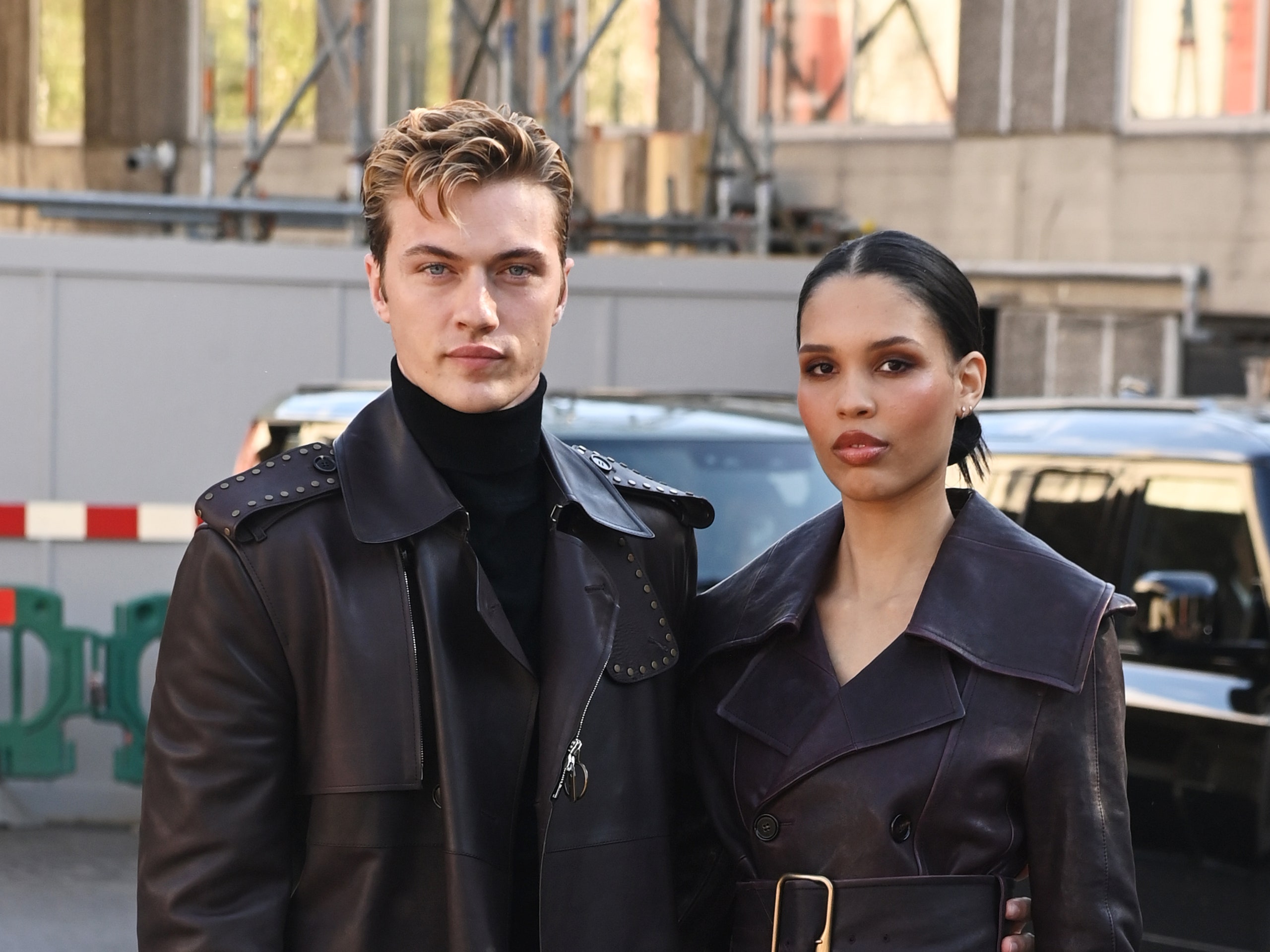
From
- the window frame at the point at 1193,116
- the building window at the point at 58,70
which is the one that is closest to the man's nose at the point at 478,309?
the window frame at the point at 1193,116

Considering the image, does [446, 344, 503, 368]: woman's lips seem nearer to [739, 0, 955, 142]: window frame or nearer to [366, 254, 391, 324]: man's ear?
[366, 254, 391, 324]: man's ear

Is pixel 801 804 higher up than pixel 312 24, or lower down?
lower down

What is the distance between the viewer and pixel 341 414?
18.6 ft

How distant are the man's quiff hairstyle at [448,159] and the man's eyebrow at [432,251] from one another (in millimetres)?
43

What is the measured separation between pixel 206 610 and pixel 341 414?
348 centimetres

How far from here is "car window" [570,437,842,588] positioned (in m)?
5.18

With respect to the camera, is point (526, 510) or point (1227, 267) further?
point (1227, 267)

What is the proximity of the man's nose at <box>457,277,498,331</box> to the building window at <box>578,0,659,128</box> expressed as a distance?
1483cm

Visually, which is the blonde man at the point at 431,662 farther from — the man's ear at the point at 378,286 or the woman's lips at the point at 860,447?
the woman's lips at the point at 860,447

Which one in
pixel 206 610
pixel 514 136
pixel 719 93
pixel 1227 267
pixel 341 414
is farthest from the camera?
pixel 1227 267

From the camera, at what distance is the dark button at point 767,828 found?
7.93ft

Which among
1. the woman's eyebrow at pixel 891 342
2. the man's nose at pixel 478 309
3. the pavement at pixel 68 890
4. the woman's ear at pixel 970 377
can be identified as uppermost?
the man's nose at pixel 478 309

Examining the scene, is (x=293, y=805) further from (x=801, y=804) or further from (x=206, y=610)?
(x=801, y=804)

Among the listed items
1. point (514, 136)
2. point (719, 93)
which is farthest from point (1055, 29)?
point (514, 136)
